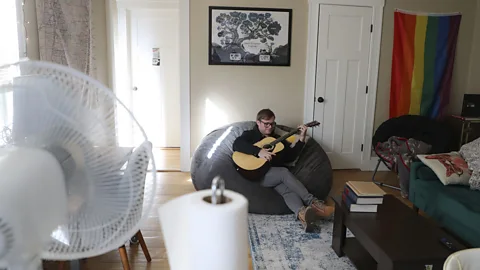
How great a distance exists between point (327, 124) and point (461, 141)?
4.68 feet

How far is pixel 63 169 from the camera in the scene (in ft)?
2.31

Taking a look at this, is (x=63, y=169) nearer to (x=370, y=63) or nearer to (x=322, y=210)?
(x=322, y=210)

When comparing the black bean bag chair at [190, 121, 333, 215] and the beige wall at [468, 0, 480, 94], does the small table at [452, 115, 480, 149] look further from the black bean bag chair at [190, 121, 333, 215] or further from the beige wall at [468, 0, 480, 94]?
the black bean bag chair at [190, 121, 333, 215]

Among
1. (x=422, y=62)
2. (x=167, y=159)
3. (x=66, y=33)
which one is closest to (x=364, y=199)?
(x=66, y=33)

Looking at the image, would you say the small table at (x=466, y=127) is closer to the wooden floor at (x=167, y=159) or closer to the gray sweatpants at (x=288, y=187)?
the gray sweatpants at (x=288, y=187)

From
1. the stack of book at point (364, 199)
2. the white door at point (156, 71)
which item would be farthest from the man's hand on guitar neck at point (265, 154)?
the white door at point (156, 71)

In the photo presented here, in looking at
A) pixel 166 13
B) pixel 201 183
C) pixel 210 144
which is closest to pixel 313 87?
pixel 210 144

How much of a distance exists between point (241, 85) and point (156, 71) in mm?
1590

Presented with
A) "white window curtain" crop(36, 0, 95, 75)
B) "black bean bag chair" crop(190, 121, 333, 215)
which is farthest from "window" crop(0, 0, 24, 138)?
"black bean bag chair" crop(190, 121, 333, 215)

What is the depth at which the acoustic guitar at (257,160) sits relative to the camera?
309cm

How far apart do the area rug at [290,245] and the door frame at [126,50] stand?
1563 mm

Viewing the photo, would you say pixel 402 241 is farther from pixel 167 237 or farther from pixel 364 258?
pixel 167 237

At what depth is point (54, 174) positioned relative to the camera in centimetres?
67

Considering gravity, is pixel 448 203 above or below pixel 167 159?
above
